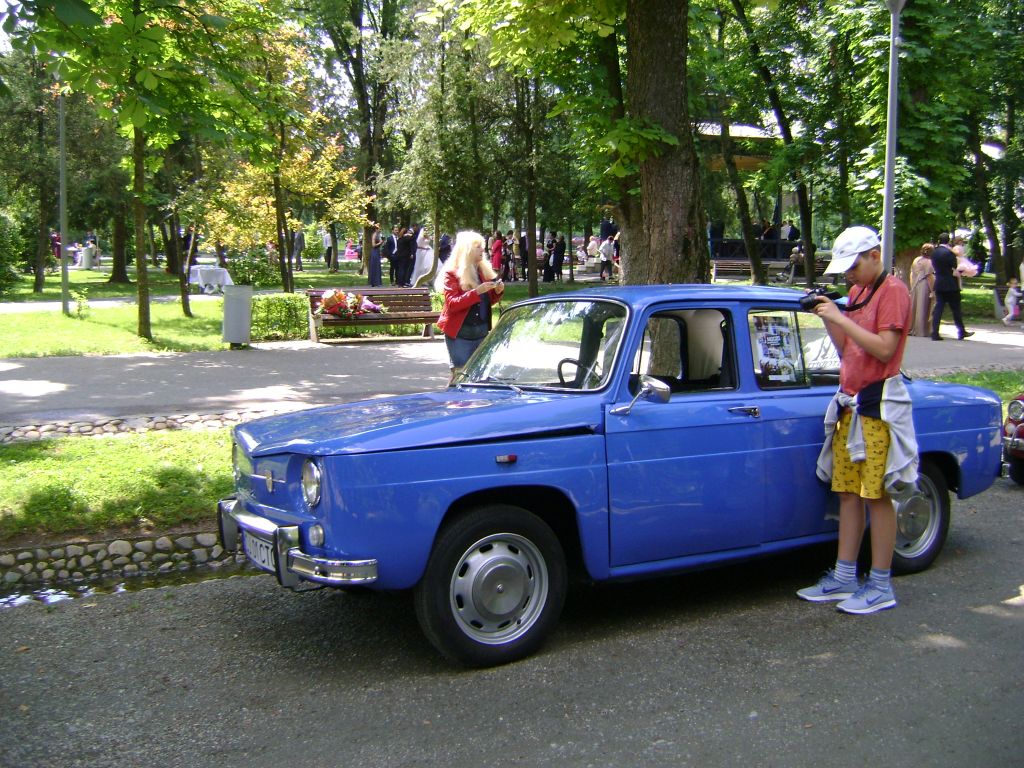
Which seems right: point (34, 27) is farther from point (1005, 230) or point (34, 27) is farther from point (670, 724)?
point (1005, 230)

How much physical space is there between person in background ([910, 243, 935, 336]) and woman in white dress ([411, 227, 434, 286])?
47.3 ft

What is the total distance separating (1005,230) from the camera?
32.8 metres

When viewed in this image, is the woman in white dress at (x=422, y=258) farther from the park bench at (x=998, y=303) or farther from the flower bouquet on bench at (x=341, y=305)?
the park bench at (x=998, y=303)

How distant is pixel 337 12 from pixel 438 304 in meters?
23.4

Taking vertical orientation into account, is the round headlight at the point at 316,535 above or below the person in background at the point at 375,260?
below

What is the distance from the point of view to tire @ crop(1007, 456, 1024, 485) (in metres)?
8.62

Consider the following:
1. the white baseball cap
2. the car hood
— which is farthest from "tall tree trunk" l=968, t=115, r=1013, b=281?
the car hood

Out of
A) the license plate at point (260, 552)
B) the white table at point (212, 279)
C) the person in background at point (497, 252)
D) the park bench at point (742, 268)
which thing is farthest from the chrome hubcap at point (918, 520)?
the park bench at point (742, 268)

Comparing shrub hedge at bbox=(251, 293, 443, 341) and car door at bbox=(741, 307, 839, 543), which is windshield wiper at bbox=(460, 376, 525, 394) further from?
shrub hedge at bbox=(251, 293, 443, 341)

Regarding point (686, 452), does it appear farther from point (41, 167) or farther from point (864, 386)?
point (41, 167)

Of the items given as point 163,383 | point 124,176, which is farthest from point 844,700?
point 124,176

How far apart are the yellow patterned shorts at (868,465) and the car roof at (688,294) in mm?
846

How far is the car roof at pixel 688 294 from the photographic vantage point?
547 centimetres

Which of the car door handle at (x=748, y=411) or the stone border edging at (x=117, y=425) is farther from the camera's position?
the stone border edging at (x=117, y=425)
